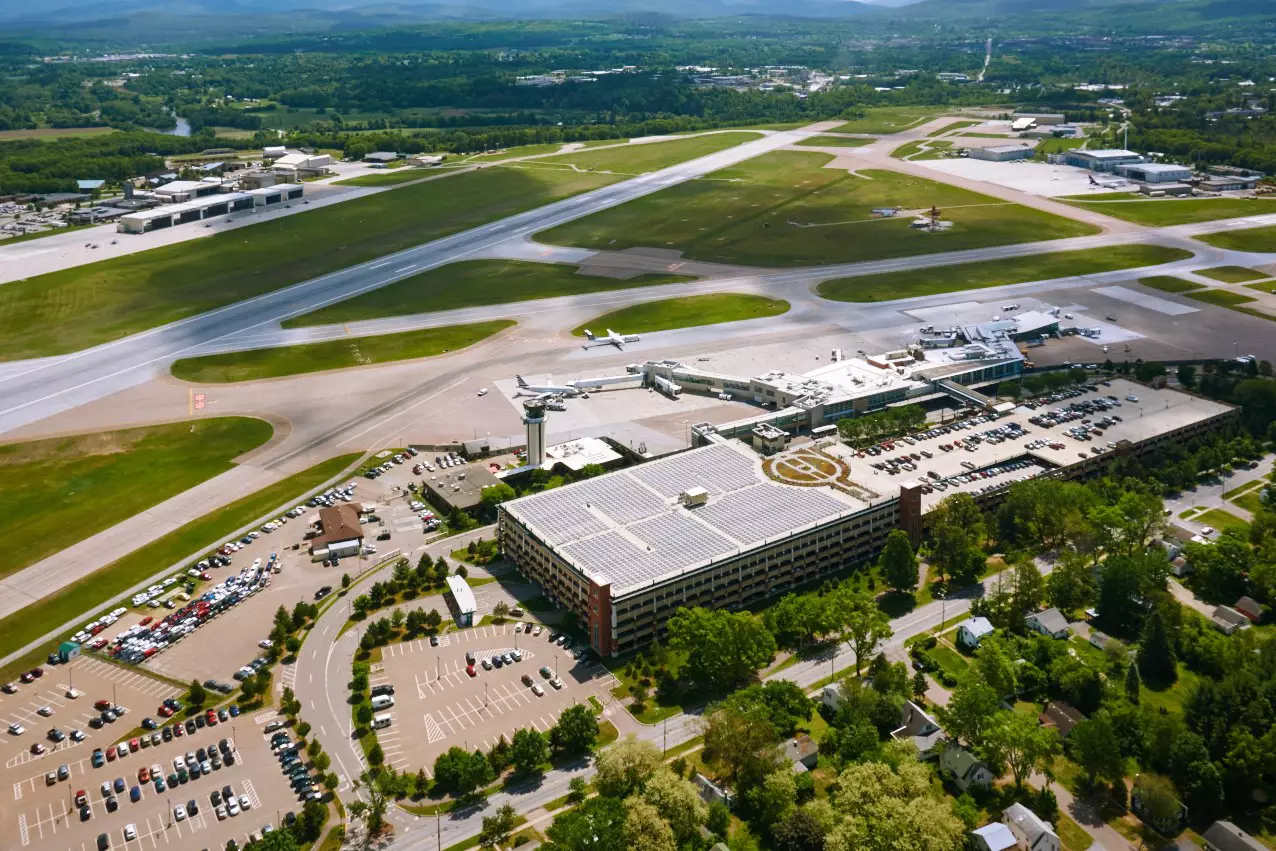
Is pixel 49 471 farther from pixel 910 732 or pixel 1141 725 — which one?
pixel 1141 725

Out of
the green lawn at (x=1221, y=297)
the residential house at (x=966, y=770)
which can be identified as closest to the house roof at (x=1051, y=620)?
the residential house at (x=966, y=770)

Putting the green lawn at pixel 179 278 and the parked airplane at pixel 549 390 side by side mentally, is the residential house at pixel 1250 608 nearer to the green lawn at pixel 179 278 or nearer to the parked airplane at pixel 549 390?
the parked airplane at pixel 549 390

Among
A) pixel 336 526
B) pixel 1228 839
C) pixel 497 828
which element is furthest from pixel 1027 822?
pixel 336 526

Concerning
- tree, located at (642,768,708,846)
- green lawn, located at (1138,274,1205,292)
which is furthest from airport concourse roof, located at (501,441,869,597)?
green lawn, located at (1138,274,1205,292)

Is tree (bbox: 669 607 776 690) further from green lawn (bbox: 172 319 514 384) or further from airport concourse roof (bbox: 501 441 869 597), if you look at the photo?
green lawn (bbox: 172 319 514 384)

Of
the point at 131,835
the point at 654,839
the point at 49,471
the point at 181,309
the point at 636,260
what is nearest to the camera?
the point at 654,839

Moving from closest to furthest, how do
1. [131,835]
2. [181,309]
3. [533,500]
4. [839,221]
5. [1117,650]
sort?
1. [131,835]
2. [1117,650]
3. [533,500]
4. [181,309]
5. [839,221]

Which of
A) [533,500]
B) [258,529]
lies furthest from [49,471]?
[533,500]
